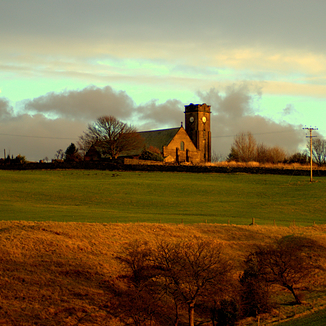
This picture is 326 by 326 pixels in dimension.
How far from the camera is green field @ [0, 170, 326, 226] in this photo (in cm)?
3531

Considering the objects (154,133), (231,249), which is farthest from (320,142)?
(231,249)

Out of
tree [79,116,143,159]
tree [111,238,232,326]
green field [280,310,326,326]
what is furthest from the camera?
tree [79,116,143,159]

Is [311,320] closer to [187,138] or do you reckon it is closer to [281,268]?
[281,268]

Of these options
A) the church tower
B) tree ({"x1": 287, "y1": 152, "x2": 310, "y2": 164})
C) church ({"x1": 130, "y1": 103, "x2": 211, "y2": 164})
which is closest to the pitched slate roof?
church ({"x1": 130, "y1": 103, "x2": 211, "y2": 164})

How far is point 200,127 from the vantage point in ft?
390

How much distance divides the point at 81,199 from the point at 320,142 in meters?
117

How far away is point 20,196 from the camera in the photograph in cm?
4453

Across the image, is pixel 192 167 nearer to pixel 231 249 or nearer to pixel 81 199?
pixel 81 199

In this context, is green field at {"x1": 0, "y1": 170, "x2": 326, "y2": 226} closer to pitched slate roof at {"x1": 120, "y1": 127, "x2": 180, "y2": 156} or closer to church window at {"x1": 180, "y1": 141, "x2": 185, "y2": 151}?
pitched slate roof at {"x1": 120, "y1": 127, "x2": 180, "y2": 156}

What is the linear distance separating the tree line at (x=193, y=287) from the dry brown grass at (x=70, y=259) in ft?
3.09

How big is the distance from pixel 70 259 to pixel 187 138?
3127 inches

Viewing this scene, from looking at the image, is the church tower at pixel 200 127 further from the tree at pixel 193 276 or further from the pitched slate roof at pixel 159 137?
the tree at pixel 193 276

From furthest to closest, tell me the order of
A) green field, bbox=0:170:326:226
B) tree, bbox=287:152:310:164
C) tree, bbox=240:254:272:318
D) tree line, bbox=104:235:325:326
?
tree, bbox=287:152:310:164 < green field, bbox=0:170:326:226 < tree, bbox=240:254:272:318 < tree line, bbox=104:235:325:326

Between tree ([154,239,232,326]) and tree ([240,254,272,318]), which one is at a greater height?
tree ([154,239,232,326])
